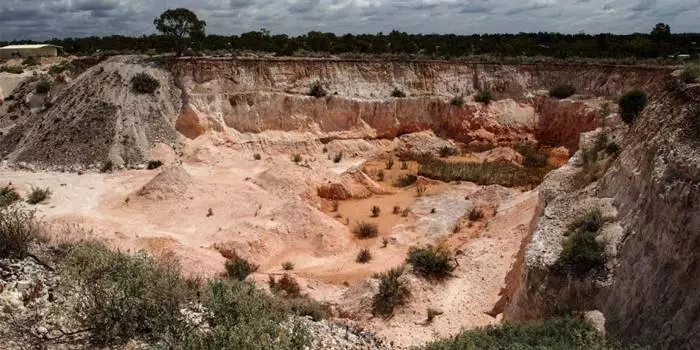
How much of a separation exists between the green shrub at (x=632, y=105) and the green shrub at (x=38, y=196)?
72.1ft

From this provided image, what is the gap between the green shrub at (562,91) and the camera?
115 feet

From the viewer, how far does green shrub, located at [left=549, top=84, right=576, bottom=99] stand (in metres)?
35.0

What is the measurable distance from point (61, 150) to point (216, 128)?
819cm

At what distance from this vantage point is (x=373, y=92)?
36.3 metres

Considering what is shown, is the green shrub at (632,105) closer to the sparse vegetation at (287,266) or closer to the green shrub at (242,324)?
the sparse vegetation at (287,266)

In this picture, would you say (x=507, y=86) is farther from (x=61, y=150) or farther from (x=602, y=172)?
(x=61, y=150)

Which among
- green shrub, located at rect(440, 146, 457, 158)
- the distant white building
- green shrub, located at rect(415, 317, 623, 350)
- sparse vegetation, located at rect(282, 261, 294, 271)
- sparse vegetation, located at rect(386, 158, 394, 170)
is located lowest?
sparse vegetation, located at rect(282, 261, 294, 271)

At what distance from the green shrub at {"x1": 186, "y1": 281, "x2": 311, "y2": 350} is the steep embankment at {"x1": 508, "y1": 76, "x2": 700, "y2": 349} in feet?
19.4

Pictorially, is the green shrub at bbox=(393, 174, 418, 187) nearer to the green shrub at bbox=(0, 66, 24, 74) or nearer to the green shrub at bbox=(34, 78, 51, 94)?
the green shrub at bbox=(34, 78, 51, 94)

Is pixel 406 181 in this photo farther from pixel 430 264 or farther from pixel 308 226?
pixel 430 264

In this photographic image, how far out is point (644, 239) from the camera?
436 inches

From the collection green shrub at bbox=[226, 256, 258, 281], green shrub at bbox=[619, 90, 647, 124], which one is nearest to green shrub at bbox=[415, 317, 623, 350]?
green shrub at bbox=[226, 256, 258, 281]

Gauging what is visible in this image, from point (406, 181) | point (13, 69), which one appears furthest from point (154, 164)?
point (13, 69)

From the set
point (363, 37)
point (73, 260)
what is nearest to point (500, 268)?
point (73, 260)
